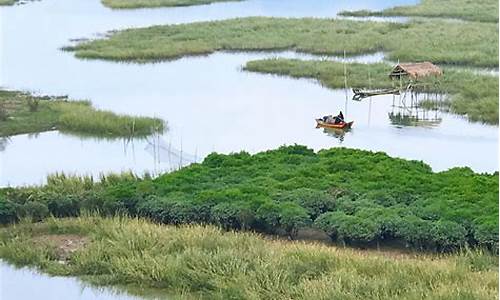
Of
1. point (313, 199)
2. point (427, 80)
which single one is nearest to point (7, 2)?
point (427, 80)

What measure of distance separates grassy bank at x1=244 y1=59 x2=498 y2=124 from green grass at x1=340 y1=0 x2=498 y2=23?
13.4 metres

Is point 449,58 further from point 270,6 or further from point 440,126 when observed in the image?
point 270,6

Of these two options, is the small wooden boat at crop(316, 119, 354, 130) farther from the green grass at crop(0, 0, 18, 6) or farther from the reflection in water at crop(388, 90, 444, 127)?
the green grass at crop(0, 0, 18, 6)

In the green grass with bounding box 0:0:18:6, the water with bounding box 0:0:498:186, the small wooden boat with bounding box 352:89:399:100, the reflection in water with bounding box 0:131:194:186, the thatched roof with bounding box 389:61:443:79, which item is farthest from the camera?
the green grass with bounding box 0:0:18:6

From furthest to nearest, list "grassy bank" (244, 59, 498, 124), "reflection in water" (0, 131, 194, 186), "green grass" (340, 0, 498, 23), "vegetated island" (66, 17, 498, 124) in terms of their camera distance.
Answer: "green grass" (340, 0, 498, 23), "vegetated island" (66, 17, 498, 124), "grassy bank" (244, 59, 498, 124), "reflection in water" (0, 131, 194, 186)

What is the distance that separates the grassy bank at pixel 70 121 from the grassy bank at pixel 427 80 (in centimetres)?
727

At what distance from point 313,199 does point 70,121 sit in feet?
31.6

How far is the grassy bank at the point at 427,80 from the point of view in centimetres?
2358

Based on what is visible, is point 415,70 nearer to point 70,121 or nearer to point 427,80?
point 427,80

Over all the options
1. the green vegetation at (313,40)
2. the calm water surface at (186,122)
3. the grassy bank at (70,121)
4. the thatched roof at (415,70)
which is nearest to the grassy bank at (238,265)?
the calm water surface at (186,122)

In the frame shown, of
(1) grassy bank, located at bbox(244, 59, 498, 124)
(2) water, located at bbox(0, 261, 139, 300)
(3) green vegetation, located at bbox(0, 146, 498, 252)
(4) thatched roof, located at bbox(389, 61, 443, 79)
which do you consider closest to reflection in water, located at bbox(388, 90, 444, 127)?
(1) grassy bank, located at bbox(244, 59, 498, 124)

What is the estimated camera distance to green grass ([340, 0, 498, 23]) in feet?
137

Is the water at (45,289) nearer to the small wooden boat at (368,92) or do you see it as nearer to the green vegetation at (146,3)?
the small wooden boat at (368,92)

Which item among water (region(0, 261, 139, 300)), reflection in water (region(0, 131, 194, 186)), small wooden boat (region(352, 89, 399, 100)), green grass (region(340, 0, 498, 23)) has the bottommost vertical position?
water (region(0, 261, 139, 300))
